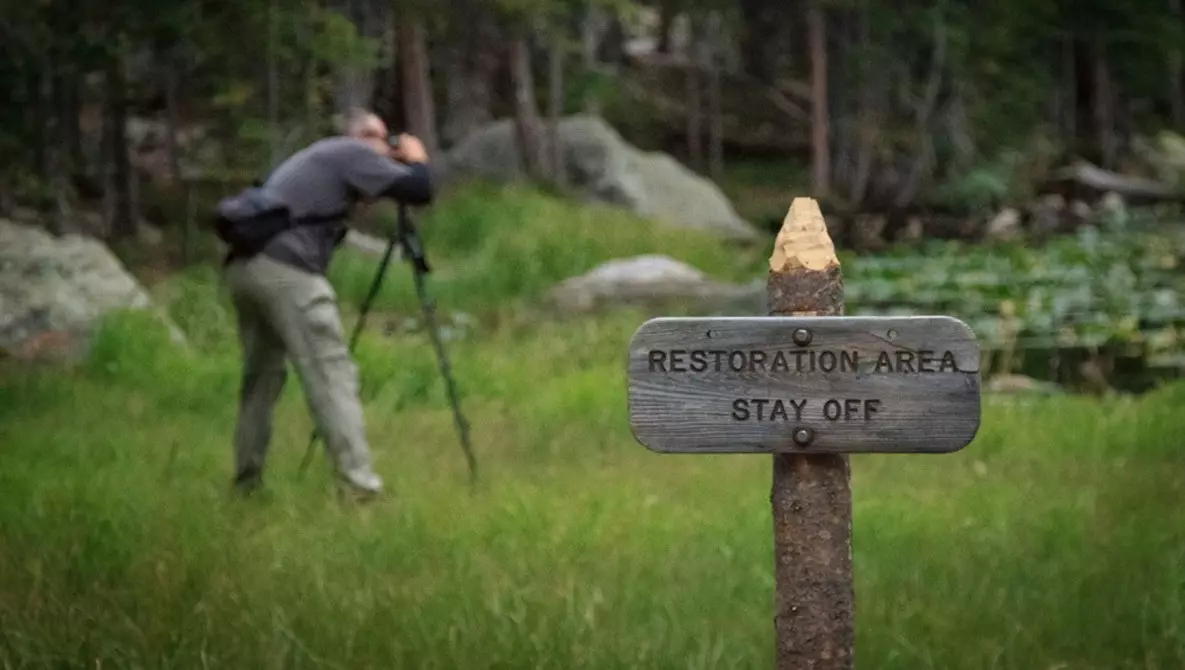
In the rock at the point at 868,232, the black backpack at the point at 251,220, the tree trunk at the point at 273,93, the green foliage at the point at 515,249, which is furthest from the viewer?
the rock at the point at 868,232

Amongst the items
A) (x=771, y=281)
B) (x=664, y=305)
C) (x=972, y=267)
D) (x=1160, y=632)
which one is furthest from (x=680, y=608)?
(x=972, y=267)

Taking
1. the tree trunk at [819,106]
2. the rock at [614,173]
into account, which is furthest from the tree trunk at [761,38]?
the rock at [614,173]

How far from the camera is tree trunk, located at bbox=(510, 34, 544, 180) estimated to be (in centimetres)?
2173

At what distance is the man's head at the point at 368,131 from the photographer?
6801 mm

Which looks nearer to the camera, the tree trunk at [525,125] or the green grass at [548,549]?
the green grass at [548,549]

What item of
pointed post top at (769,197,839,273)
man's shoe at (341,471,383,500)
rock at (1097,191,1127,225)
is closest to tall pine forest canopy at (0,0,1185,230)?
rock at (1097,191,1127,225)

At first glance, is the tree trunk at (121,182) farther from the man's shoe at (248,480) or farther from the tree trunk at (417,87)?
the man's shoe at (248,480)

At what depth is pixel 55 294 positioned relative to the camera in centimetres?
1058

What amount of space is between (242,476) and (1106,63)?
3034cm

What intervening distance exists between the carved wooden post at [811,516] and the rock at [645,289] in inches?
411

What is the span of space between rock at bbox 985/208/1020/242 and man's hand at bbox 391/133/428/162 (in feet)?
54.2

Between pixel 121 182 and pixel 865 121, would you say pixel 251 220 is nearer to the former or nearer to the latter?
pixel 121 182

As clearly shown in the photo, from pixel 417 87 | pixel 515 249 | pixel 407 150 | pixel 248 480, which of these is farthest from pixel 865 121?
pixel 248 480

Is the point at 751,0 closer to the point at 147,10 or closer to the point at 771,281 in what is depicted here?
the point at 147,10
